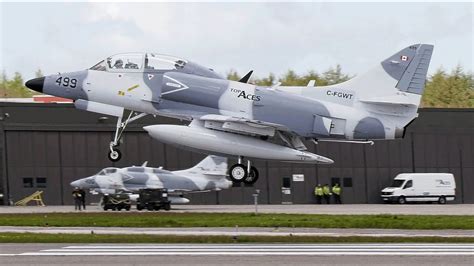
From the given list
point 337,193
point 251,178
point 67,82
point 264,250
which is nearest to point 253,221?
point 251,178

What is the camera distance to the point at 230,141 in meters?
33.4

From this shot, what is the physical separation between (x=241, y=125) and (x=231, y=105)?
77 centimetres

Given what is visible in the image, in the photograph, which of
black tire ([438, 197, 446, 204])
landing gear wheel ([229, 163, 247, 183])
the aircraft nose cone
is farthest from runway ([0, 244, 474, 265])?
black tire ([438, 197, 446, 204])

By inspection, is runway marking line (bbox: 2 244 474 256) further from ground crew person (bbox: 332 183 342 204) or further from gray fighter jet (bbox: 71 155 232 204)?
ground crew person (bbox: 332 183 342 204)

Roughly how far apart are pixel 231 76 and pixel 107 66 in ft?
231

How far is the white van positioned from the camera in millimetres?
62406

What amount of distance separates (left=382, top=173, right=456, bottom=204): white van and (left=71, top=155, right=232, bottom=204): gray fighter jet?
1301cm

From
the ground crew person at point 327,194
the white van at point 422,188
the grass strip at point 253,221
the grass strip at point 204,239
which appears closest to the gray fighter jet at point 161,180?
the ground crew person at point 327,194

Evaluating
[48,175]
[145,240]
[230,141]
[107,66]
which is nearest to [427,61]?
[230,141]

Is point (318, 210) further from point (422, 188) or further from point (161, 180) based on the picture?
point (422, 188)

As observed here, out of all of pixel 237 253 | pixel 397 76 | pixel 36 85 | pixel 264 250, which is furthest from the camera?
pixel 397 76

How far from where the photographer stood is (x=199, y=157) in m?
63.0

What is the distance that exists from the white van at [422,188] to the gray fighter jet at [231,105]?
28.6 m

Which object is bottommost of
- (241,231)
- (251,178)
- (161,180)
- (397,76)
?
(241,231)
